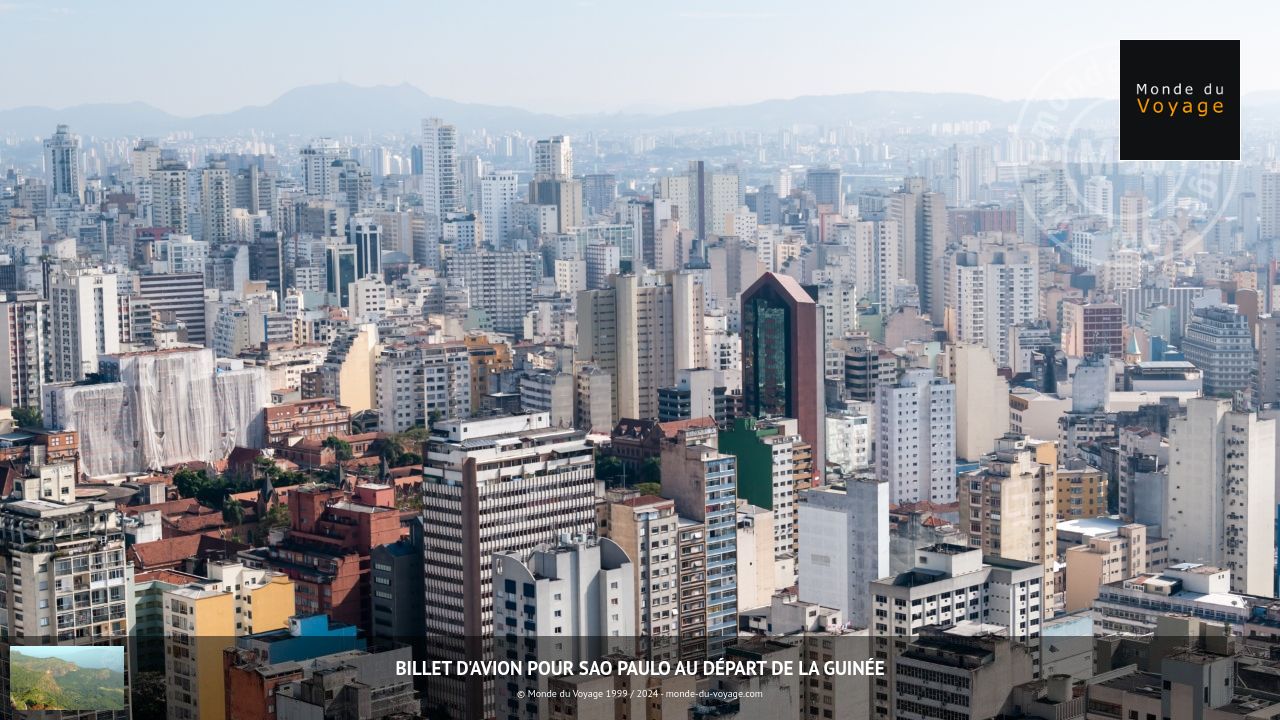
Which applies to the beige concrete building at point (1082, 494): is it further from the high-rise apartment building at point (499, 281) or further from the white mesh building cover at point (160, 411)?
the high-rise apartment building at point (499, 281)

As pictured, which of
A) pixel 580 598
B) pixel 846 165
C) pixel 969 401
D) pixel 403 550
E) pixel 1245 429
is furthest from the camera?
pixel 846 165

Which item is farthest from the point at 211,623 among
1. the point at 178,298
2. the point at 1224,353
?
the point at 178,298

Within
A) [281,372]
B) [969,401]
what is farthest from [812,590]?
[281,372]

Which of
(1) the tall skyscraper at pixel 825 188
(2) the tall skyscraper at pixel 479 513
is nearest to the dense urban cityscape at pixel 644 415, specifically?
(2) the tall skyscraper at pixel 479 513

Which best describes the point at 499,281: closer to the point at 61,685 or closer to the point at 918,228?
the point at 918,228

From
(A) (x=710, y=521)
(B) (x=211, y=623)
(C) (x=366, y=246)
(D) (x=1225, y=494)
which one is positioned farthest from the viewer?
(C) (x=366, y=246)

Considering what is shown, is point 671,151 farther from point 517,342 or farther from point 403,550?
point 403,550
